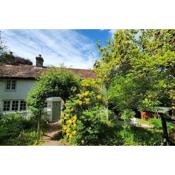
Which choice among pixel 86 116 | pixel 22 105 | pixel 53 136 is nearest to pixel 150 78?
pixel 86 116

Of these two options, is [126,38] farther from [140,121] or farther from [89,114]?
[89,114]

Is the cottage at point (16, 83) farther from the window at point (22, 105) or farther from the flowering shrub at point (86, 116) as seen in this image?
the flowering shrub at point (86, 116)

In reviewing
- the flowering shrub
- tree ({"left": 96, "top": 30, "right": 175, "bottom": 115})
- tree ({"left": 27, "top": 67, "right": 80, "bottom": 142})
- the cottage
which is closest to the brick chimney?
the cottage

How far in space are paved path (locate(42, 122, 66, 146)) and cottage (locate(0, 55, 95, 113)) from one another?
10.0ft

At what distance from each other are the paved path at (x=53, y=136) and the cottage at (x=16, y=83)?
305cm

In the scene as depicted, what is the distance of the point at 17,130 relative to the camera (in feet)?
21.5

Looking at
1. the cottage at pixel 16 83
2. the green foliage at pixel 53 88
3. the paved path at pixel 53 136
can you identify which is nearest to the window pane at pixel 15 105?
the cottage at pixel 16 83

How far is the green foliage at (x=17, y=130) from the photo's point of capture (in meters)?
5.89
